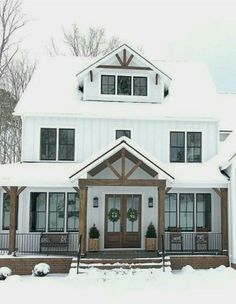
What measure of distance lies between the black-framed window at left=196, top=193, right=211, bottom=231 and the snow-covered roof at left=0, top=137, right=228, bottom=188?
1.42 m

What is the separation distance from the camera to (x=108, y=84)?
20.0m

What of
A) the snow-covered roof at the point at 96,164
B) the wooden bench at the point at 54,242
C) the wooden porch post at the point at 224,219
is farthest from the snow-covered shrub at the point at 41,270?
the wooden porch post at the point at 224,219

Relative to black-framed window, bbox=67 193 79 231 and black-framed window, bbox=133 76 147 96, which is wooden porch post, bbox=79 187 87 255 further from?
black-framed window, bbox=133 76 147 96

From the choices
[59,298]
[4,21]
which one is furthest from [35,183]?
[4,21]

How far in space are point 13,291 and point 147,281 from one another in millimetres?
4568

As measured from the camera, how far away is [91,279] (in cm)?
1423

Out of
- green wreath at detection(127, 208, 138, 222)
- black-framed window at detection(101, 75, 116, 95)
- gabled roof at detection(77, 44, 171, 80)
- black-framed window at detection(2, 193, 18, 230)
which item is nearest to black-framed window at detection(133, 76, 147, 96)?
gabled roof at detection(77, 44, 171, 80)

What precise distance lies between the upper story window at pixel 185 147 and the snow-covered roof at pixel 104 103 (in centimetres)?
92

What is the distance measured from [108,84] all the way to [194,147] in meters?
5.35

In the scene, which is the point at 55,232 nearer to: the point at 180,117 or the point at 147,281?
the point at 147,281

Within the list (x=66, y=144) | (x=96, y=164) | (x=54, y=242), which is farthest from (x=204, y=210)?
(x=66, y=144)

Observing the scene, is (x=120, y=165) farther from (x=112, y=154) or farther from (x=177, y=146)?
(x=177, y=146)

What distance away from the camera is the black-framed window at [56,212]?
18.1 meters

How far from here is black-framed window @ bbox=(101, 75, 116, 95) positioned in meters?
20.0
